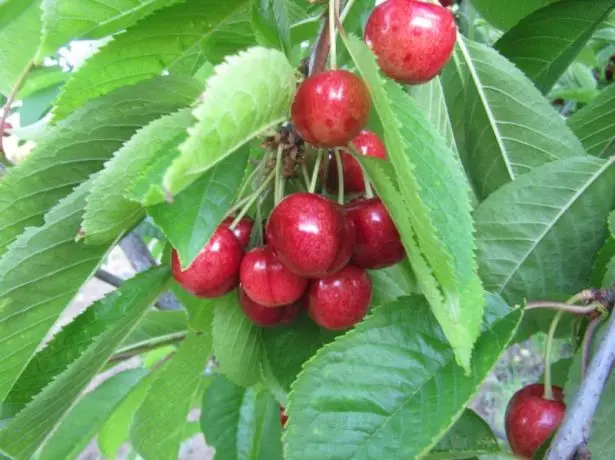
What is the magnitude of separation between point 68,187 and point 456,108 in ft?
2.48

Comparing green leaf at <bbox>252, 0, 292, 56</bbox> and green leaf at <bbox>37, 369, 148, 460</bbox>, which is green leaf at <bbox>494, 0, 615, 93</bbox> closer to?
green leaf at <bbox>252, 0, 292, 56</bbox>

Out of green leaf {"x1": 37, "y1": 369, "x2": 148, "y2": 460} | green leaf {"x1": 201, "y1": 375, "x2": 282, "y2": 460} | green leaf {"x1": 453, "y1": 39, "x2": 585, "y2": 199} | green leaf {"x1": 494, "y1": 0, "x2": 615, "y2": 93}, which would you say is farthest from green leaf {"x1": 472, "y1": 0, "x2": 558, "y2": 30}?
green leaf {"x1": 37, "y1": 369, "x2": 148, "y2": 460}

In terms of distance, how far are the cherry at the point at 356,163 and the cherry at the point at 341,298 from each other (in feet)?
0.48

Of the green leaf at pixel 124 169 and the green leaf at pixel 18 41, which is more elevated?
the green leaf at pixel 18 41

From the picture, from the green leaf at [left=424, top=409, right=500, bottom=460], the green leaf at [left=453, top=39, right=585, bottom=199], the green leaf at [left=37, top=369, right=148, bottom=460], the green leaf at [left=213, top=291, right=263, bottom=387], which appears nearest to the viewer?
the green leaf at [left=424, top=409, right=500, bottom=460]

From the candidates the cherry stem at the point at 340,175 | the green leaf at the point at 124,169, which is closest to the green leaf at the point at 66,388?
the green leaf at the point at 124,169

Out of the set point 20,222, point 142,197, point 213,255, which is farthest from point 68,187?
point 142,197

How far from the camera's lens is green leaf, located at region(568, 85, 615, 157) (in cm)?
126

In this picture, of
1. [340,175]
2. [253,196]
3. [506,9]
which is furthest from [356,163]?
[506,9]

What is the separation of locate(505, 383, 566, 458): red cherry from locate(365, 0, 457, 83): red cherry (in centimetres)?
47

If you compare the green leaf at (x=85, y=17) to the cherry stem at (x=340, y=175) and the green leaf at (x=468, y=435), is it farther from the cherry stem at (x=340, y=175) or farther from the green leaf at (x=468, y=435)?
the green leaf at (x=468, y=435)

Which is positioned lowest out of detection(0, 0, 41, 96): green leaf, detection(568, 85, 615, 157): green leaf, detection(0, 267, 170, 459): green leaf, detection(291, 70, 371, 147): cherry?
detection(568, 85, 615, 157): green leaf

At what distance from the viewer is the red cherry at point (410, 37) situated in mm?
701

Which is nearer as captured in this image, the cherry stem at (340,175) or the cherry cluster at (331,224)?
the cherry cluster at (331,224)
